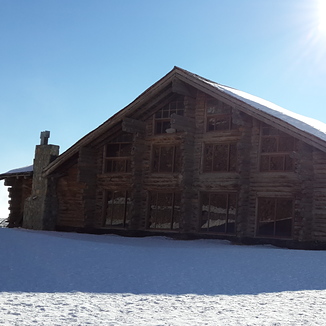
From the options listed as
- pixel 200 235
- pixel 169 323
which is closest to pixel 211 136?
pixel 200 235

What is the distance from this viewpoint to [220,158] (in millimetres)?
23594

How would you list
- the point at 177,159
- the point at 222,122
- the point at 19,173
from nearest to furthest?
the point at 222,122 < the point at 177,159 < the point at 19,173

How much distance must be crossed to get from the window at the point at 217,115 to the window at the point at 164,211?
11.8ft

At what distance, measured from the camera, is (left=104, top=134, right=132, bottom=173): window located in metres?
26.6

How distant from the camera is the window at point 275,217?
21.2 meters

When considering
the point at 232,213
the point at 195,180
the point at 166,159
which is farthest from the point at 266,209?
the point at 166,159

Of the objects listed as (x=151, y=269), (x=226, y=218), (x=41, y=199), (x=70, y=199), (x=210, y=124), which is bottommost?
(x=151, y=269)

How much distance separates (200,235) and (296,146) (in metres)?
5.69

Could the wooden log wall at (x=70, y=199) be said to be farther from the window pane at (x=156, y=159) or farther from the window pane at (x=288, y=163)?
the window pane at (x=288, y=163)

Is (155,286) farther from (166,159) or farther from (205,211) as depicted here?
(166,159)

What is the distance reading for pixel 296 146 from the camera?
2127 cm

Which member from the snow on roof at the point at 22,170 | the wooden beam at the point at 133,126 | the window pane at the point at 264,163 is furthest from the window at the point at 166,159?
the snow on roof at the point at 22,170

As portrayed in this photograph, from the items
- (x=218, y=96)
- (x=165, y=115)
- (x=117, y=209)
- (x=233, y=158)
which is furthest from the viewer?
(x=117, y=209)

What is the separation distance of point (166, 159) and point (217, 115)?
3.33 m
